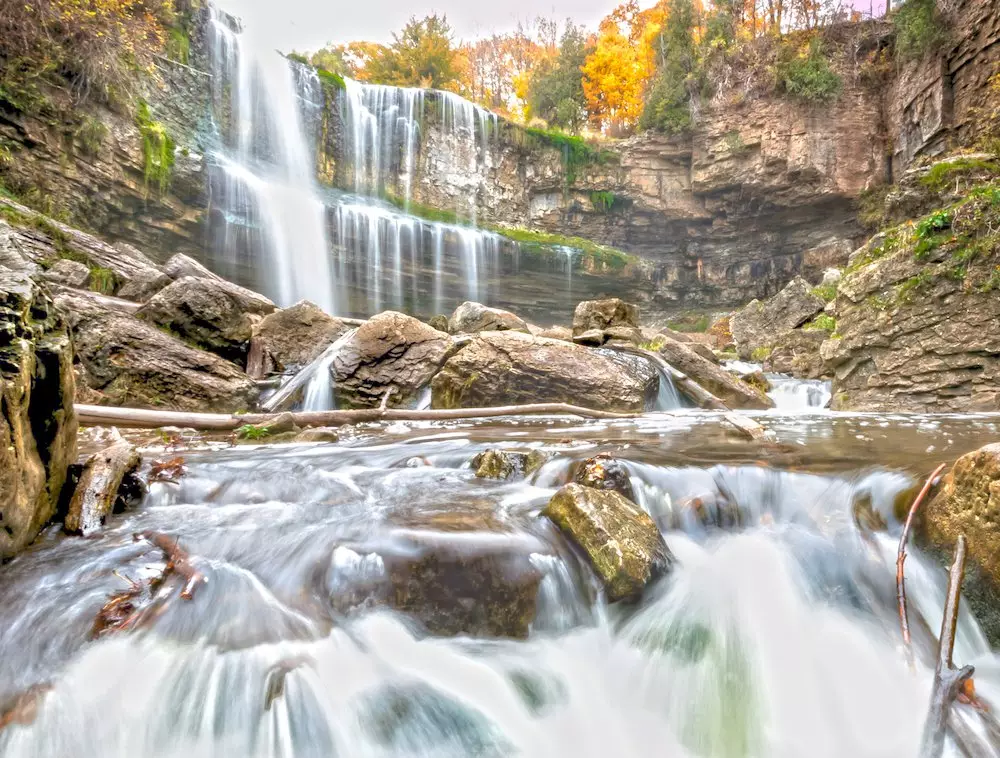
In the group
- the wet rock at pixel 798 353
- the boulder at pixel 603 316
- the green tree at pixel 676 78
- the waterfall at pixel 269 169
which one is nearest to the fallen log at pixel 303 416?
the boulder at pixel 603 316

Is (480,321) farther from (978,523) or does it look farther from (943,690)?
(943,690)

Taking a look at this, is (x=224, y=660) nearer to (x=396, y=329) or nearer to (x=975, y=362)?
(x=396, y=329)

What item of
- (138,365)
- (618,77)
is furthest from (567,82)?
(138,365)

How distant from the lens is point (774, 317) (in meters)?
15.1

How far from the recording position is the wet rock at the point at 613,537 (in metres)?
2.24

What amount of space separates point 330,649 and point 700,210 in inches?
973

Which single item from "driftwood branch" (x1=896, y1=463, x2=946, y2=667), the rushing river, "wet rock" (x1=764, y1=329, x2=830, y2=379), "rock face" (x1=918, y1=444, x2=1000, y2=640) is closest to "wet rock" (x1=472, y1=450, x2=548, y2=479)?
the rushing river

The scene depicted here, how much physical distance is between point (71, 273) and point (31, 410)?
300 inches

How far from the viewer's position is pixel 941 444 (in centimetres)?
406

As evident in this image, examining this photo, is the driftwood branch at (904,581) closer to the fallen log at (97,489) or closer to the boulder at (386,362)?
the fallen log at (97,489)

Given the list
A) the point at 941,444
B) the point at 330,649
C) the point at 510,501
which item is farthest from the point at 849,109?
the point at 330,649

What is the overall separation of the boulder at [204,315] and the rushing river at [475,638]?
5.63m

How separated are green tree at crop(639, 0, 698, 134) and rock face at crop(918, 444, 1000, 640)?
2367cm

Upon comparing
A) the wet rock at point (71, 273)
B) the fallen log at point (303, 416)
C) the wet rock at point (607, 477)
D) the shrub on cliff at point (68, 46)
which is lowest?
the wet rock at point (607, 477)
